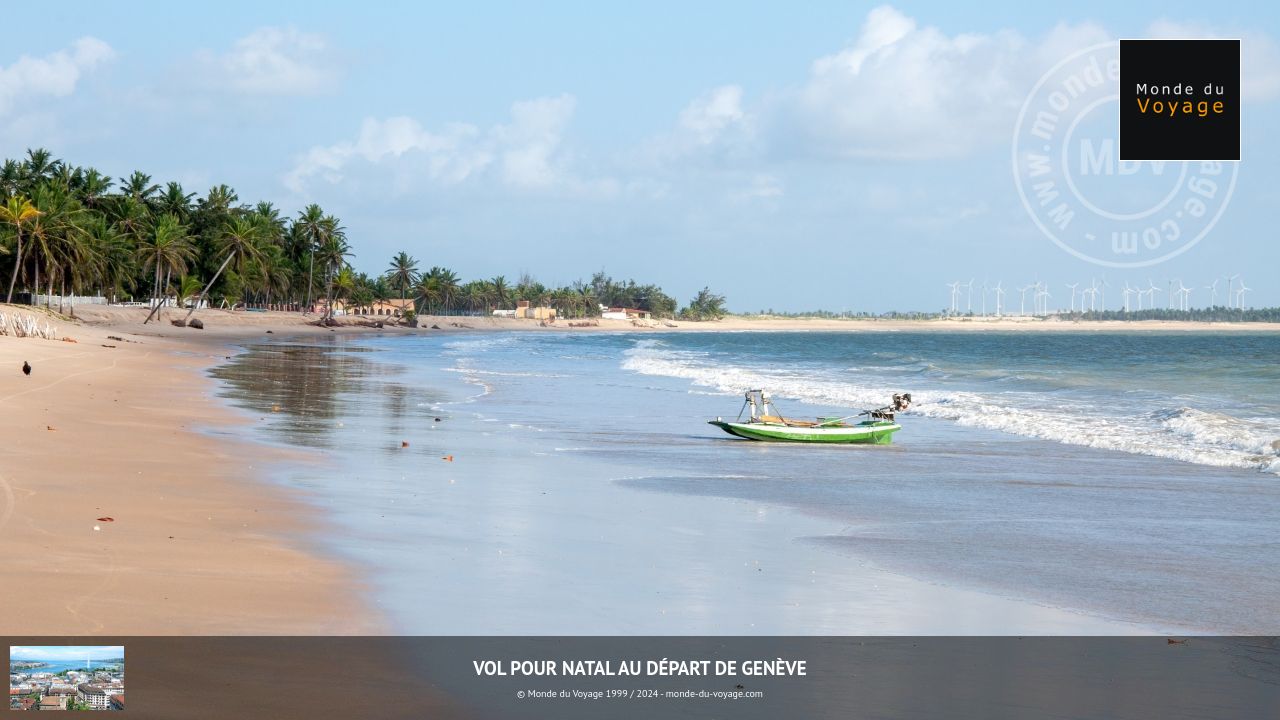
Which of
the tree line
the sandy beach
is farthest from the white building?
the tree line

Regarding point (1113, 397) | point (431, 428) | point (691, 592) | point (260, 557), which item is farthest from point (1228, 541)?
point (1113, 397)

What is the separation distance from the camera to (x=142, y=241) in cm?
9506

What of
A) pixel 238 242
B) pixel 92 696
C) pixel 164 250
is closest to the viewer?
pixel 92 696

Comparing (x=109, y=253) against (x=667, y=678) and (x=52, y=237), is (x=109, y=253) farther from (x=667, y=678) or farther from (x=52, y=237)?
(x=667, y=678)

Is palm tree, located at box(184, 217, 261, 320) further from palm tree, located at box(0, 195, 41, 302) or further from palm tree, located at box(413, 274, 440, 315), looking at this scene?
palm tree, located at box(413, 274, 440, 315)

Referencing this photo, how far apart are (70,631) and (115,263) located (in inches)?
3611

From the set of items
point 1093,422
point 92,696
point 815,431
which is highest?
point 92,696

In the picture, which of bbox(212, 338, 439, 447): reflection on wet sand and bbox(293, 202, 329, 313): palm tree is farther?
bbox(293, 202, 329, 313): palm tree

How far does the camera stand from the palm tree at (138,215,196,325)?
9200 centimetres

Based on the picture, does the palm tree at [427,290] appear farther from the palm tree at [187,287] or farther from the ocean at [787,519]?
the ocean at [787,519]

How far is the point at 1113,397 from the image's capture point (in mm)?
36438

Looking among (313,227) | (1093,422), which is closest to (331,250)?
(313,227)

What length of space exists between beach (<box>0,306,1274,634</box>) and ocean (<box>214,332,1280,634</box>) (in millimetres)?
51

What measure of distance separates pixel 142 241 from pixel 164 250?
13.7ft
